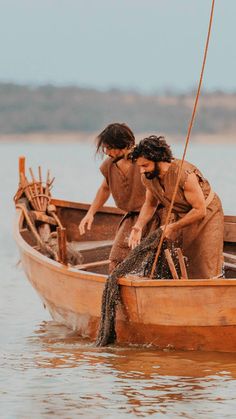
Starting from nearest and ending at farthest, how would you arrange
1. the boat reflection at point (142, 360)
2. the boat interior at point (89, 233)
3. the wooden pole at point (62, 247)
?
the boat reflection at point (142, 360) → the wooden pole at point (62, 247) → the boat interior at point (89, 233)

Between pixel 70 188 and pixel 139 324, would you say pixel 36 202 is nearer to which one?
pixel 139 324

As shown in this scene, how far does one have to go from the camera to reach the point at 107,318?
1098cm

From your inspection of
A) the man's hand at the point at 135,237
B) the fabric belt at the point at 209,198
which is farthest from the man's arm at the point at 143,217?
the fabric belt at the point at 209,198

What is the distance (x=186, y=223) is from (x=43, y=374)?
1.63 meters

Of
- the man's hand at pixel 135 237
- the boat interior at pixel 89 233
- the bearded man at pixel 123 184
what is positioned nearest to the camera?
the man's hand at pixel 135 237

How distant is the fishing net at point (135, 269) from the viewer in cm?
1075

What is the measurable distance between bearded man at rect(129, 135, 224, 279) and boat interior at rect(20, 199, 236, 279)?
6.92ft

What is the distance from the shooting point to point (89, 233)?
14945 millimetres

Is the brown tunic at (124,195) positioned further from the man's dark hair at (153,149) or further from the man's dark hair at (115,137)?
the man's dark hair at (153,149)

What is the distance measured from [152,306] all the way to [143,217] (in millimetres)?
814

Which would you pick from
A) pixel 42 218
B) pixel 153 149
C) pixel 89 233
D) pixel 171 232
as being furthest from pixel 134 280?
pixel 89 233

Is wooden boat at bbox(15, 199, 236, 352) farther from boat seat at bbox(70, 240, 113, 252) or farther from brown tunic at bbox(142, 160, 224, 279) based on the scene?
boat seat at bbox(70, 240, 113, 252)

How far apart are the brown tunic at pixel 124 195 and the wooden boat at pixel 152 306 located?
17.0 inches

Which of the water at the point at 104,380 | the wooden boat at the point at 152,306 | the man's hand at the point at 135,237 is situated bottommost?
the water at the point at 104,380
